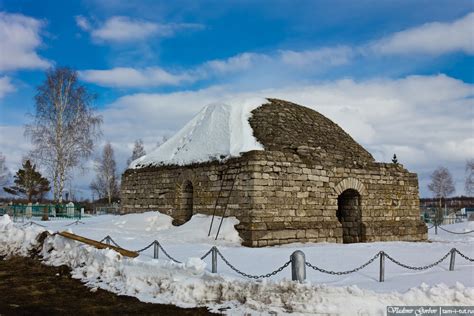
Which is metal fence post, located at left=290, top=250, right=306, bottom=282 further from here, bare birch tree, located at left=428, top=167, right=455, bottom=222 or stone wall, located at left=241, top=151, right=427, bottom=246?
bare birch tree, located at left=428, top=167, right=455, bottom=222

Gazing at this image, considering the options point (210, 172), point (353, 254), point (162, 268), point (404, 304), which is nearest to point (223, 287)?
point (162, 268)

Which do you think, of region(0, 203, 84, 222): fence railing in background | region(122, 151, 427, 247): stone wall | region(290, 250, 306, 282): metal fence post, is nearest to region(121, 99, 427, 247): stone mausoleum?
region(122, 151, 427, 247): stone wall

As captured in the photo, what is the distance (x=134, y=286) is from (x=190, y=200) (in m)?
6.89

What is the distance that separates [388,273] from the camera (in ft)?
27.2

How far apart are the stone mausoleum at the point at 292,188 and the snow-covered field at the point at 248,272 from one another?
749mm

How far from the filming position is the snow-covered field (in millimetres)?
6123

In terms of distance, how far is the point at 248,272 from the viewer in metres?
8.08

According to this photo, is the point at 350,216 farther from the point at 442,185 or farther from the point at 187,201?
the point at 442,185

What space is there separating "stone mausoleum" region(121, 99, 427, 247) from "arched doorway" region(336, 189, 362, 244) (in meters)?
0.03

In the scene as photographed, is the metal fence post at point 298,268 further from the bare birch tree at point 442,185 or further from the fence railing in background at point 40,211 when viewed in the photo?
the bare birch tree at point 442,185

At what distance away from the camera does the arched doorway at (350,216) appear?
14416 mm

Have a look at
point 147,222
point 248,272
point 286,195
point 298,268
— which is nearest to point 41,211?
point 147,222

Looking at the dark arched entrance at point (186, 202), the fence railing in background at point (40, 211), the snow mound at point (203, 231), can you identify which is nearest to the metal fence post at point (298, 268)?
the snow mound at point (203, 231)

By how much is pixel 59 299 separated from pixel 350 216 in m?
9.98
